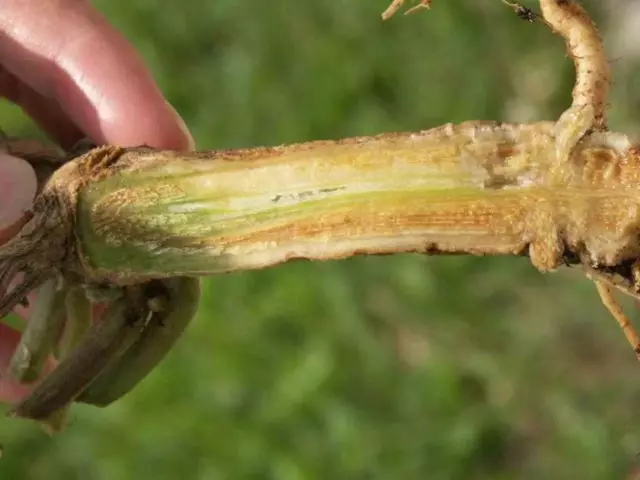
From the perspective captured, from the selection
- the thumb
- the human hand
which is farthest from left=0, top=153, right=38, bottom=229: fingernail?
the human hand

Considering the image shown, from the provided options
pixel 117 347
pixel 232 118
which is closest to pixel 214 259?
pixel 117 347

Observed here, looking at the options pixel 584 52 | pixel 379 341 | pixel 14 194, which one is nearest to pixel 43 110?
pixel 14 194

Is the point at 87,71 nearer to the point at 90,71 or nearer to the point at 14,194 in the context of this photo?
the point at 90,71

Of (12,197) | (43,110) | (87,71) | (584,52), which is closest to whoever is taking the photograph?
(584,52)

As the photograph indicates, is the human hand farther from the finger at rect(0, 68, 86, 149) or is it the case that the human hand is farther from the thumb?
the thumb

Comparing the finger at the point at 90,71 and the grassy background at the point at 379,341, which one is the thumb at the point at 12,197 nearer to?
the finger at the point at 90,71

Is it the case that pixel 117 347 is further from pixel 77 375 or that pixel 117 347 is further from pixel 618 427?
pixel 618 427
